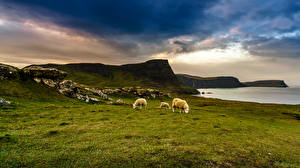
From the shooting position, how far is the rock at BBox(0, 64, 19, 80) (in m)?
36.0

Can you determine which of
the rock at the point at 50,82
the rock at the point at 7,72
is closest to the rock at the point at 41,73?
the rock at the point at 50,82

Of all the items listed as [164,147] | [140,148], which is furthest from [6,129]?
[164,147]

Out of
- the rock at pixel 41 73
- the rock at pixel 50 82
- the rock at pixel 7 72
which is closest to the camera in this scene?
the rock at pixel 7 72

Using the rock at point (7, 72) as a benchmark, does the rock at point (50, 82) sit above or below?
below

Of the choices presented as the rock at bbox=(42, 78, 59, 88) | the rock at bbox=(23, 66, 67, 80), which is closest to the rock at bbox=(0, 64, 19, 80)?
the rock at bbox=(23, 66, 67, 80)

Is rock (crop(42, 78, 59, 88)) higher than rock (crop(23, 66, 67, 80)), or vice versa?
rock (crop(23, 66, 67, 80))

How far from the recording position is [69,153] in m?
9.65

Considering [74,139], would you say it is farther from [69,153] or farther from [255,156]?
[255,156]

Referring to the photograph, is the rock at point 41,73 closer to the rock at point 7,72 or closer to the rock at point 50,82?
the rock at point 50,82

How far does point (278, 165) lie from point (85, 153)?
1385 centimetres

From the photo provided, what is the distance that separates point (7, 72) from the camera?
121 ft

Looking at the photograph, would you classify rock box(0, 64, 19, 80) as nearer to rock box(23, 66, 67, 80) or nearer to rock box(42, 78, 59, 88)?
rock box(23, 66, 67, 80)

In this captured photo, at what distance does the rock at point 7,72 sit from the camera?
3601 centimetres

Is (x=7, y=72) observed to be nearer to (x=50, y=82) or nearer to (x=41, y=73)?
(x=41, y=73)
